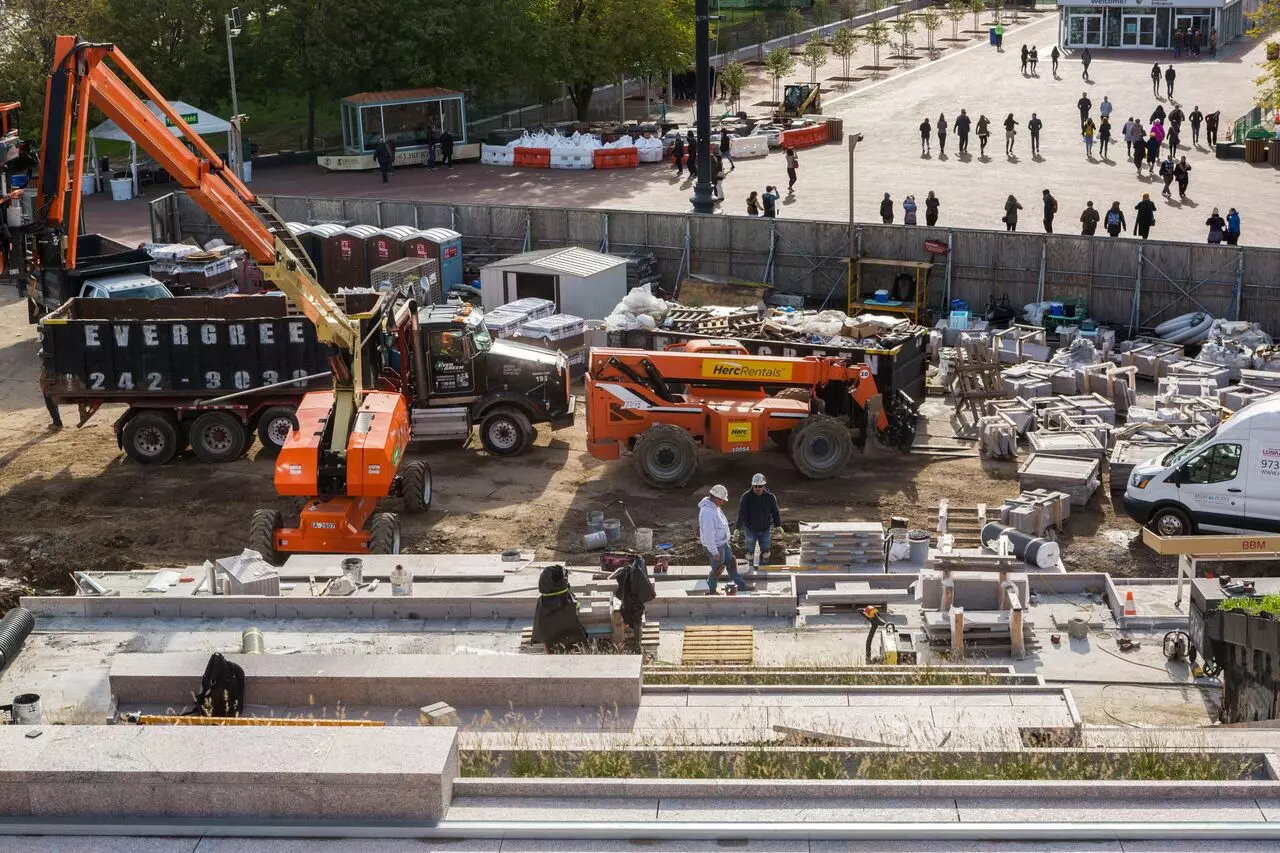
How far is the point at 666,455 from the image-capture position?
23703 mm

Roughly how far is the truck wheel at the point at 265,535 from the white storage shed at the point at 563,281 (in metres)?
11.4

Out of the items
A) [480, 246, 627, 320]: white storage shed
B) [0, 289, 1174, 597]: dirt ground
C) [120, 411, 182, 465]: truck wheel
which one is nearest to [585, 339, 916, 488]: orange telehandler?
[0, 289, 1174, 597]: dirt ground

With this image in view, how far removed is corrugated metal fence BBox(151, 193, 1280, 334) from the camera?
2991cm

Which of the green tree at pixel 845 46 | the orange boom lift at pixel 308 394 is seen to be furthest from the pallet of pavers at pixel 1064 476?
the green tree at pixel 845 46

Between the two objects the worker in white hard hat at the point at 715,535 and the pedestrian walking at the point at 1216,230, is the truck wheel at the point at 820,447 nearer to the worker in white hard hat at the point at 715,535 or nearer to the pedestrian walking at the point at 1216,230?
the worker in white hard hat at the point at 715,535

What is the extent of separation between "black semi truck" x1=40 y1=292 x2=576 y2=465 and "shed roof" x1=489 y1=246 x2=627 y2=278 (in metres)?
5.69

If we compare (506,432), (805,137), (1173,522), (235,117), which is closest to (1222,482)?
(1173,522)

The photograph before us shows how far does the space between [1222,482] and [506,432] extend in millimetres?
11047

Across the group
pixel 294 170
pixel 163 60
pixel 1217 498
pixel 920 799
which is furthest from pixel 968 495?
A: pixel 163 60

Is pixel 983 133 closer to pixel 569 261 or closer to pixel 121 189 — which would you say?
pixel 569 261

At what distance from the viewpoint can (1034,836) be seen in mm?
10234

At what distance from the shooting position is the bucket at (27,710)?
13766 mm

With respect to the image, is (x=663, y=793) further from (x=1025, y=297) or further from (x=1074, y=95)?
(x=1074, y=95)

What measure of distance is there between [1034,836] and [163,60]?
49.5 metres
